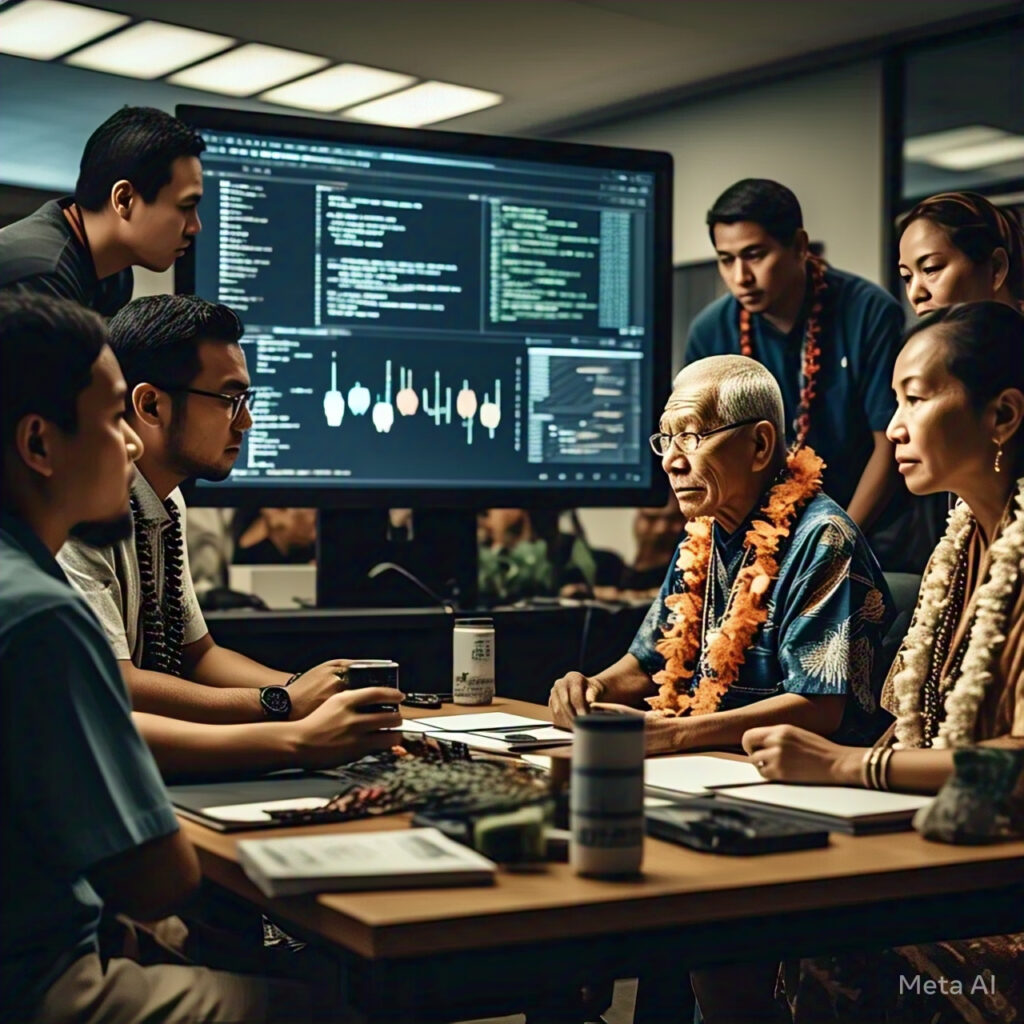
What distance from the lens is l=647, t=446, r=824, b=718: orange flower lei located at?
2.40 meters

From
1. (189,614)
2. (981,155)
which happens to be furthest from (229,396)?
(981,155)

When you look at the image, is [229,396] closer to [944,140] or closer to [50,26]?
[50,26]

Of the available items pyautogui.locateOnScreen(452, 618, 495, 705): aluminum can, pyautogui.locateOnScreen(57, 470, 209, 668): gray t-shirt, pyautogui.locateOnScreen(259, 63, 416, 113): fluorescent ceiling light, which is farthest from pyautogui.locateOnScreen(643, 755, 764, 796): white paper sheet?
pyautogui.locateOnScreen(259, 63, 416, 113): fluorescent ceiling light

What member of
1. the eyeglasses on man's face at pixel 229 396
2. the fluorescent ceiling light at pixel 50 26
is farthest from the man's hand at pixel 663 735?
the fluorescent ceiling light at pixel 50 26

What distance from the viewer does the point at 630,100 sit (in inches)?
325

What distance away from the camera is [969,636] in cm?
195

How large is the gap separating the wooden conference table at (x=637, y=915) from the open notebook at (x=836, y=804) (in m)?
0.02

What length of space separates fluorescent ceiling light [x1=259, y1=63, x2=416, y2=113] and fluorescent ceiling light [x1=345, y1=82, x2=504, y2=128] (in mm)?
105

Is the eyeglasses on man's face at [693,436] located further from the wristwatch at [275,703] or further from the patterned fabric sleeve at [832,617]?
the wristwatch at [275,703]

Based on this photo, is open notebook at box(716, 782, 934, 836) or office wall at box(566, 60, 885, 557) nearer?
open notebook at box(716, 782, 934, 836)

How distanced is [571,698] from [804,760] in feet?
2.09

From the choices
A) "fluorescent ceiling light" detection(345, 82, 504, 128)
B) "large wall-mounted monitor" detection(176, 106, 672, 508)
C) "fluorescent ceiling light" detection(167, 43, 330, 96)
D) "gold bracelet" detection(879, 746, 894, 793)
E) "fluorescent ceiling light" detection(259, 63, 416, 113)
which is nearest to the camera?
"gold bracelet" detection(879, 746, 894, 793)

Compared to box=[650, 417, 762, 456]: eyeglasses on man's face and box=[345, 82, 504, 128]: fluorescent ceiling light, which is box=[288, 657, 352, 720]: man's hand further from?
box=[345, 82, 504, 128]: fluorescent ceiling light

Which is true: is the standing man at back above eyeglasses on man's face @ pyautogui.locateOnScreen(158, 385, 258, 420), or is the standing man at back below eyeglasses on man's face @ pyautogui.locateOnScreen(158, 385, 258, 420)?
above
